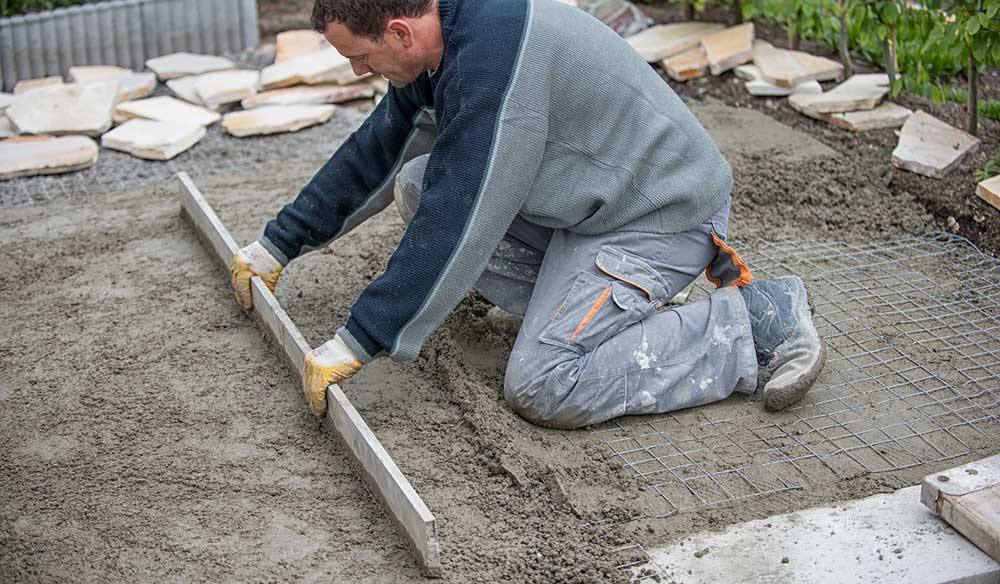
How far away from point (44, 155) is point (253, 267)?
84.4 inches

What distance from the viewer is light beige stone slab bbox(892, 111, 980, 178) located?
15.9 feet

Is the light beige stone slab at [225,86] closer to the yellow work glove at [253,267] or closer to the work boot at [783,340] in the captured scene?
the yellow work glove at [253,267]

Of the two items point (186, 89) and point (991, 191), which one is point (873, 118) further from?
point (186, 89)

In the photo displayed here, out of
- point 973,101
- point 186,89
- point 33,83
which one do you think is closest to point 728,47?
point 973,101

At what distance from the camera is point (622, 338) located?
130 inches

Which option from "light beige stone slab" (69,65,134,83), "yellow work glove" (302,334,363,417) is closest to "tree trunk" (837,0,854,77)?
"yellow work glove" (302,334,363,417)

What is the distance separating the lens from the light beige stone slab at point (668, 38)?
6.54 metres

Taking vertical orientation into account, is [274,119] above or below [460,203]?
below

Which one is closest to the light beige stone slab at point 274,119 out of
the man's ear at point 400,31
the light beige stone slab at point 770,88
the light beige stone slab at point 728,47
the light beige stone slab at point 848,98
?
the light beige stone slab at point 728,47

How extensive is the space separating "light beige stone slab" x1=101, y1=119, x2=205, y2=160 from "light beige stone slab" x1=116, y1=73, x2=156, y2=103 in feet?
1.25

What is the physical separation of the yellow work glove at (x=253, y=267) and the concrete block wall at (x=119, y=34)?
3.32 m

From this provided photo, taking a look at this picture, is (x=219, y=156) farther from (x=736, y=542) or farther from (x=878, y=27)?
(x=736, y=542)

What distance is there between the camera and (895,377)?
3.49 meters

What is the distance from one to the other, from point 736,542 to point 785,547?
4.7 inches
